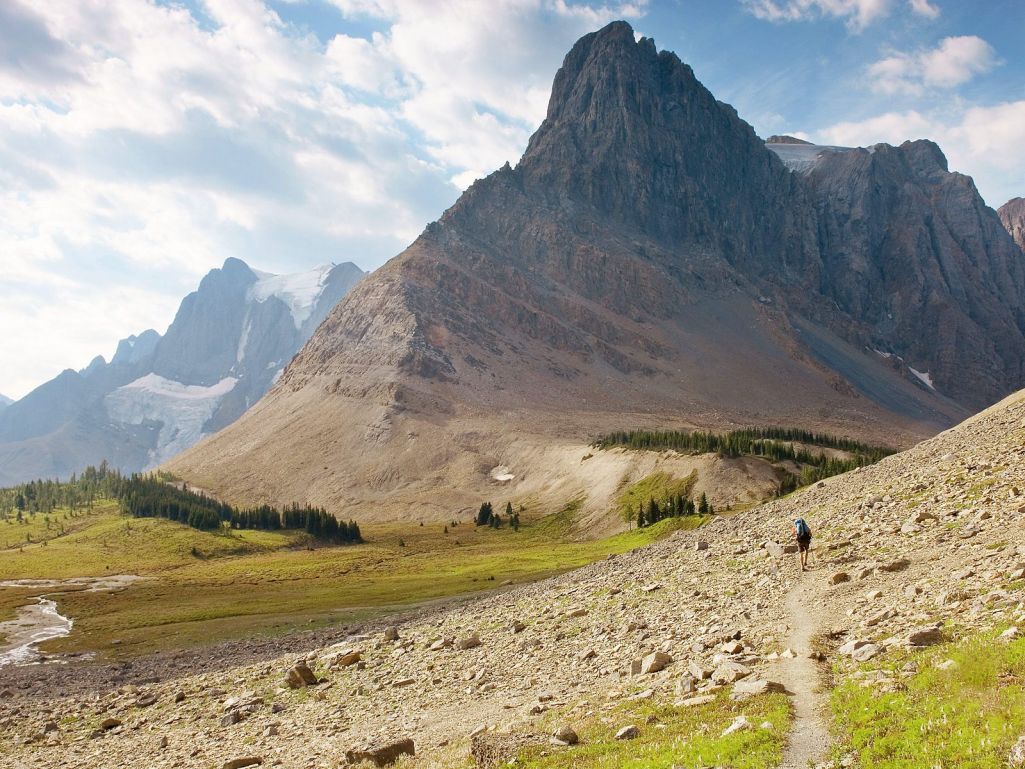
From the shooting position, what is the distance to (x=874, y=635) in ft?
72.2

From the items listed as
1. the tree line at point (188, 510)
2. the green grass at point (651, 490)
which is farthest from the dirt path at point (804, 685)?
the tree line at point (188, 510)

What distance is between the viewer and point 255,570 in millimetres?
114938

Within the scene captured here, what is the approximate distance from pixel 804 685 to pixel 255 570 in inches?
4316

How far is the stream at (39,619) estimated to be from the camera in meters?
64.3

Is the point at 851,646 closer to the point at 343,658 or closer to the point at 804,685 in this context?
the point at 804,685

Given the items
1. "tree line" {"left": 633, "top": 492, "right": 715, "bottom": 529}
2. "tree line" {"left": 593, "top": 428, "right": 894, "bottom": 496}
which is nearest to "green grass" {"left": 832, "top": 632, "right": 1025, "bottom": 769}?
"tree line" {"left": 593, "top": 428, "right": 894, "bottom": 496}

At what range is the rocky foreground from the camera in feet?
72.8

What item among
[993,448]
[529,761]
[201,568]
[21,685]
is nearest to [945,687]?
[529,761]

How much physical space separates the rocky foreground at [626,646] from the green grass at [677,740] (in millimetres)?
510

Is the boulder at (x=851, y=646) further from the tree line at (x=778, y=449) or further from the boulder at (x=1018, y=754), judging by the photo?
the tree line at (x=778, y=449)

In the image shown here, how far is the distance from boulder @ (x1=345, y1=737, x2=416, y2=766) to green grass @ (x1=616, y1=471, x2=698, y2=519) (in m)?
101

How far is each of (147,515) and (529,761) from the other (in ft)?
568

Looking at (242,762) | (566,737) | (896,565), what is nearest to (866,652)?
(566,737)

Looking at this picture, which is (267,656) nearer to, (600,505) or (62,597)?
(62,597)
